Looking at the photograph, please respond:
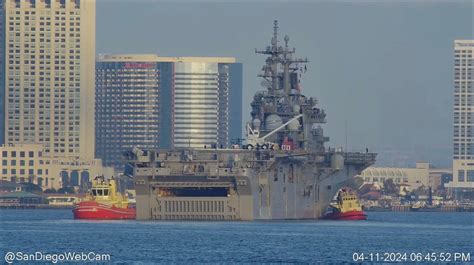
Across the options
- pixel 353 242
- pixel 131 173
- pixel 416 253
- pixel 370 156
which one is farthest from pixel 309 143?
pixel 416 253

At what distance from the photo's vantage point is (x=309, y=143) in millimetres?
128500

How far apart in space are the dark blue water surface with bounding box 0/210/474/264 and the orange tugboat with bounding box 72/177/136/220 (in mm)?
2019

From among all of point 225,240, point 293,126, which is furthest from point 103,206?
point 225,240

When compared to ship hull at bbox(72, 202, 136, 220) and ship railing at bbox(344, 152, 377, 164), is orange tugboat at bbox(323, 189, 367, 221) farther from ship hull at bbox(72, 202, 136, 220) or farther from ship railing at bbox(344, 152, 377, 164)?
ship hull at bbox(72, 202, 136, 220)

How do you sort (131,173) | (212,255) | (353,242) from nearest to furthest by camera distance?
(212,255)
(353,242)
(131,173)

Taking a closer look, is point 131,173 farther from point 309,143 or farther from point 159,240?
point 159,240

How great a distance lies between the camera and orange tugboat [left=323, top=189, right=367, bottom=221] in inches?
5246

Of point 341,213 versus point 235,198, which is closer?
point 235,198

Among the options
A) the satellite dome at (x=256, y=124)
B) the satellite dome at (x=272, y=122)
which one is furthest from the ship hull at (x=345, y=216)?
the satellite dome at (x=256, y=124)

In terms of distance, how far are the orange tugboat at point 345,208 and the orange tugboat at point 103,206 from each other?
1584 centimetres

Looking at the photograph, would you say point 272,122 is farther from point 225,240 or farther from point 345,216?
point 225,240

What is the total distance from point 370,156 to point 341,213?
5683 mm

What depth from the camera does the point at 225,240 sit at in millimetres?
96625

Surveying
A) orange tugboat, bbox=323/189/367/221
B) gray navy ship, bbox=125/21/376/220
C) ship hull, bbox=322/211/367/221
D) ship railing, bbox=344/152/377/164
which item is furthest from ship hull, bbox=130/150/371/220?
orange tugboat, bbox=323/189/367/221
